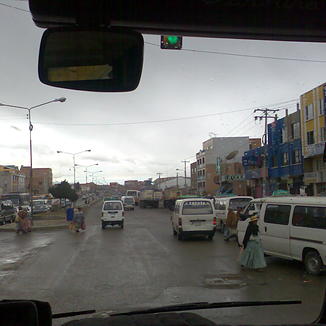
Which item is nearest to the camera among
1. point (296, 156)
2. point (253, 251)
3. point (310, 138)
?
point (253, 251)

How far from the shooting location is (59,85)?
2598mm

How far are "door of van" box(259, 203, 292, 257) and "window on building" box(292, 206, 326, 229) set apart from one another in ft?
1.03

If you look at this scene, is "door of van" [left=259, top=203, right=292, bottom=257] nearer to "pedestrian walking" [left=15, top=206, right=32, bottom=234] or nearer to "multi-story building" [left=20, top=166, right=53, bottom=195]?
"pedestrian walking" [left=15, top=206, right=32, bottom=234]

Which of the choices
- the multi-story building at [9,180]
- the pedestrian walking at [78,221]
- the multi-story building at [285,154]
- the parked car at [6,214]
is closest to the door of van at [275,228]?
the pedestrian walking at [78,221]

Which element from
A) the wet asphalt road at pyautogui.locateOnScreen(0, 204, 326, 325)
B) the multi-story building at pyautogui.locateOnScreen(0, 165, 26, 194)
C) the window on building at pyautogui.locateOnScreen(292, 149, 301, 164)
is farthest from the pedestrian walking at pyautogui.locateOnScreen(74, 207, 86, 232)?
the multi-story building at pyautogui.locateOnScreen(0, 165, 26, 194)

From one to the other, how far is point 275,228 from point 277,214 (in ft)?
1.30

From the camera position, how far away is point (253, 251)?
11.4 meters

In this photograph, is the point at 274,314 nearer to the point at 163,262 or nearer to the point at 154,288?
the point at 154,288

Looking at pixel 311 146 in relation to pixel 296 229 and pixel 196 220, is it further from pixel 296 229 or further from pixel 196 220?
pixel 296 229

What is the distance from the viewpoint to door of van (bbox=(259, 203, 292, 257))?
11.9 metres

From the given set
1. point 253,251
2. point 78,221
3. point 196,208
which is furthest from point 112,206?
point 253,251

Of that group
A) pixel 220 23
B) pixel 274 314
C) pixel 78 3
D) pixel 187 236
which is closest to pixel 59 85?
pixel 78 3

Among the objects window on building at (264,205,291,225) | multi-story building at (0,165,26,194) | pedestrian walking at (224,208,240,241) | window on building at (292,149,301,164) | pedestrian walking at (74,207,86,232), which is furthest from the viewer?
multi-story building at (0,165,26,194)

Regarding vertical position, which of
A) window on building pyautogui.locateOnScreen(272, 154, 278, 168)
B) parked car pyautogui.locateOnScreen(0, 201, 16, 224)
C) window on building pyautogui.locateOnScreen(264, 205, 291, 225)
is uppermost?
window on building pyautogui.locateOnScreen(272, 154, 278, 168)
